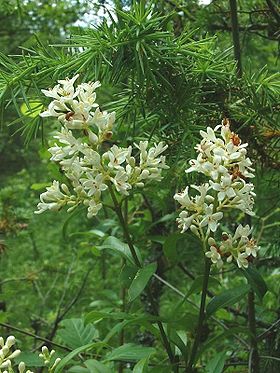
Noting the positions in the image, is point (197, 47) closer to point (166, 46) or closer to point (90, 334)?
point (166, 46)

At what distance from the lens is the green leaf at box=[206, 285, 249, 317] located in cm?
110

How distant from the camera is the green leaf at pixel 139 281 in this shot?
101cm

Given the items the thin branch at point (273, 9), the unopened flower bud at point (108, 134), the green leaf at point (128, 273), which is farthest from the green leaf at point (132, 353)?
the thin branch at point (273, 9)

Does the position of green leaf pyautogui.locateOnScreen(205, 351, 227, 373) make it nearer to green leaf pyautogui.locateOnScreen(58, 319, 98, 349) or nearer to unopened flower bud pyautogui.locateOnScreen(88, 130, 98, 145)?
green leaf pyautogui.locateOnScreen(58, 319, 98, 349)

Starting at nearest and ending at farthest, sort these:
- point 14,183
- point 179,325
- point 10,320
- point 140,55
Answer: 1. point 140,55
2. point 179,325
3. point 10,320
4. point 14,183

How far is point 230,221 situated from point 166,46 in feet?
3.07

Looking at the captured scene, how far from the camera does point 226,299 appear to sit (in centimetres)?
112

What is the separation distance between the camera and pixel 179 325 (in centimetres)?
113

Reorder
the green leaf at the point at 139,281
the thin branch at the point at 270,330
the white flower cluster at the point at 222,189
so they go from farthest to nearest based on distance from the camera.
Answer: the thin branch at the point at 270,330 → the green leaf at the point at 139,281 → the white flower cluster at the point at 222,189

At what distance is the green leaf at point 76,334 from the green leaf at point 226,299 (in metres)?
0.42

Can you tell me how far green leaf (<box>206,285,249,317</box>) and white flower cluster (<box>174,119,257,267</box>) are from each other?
16cm

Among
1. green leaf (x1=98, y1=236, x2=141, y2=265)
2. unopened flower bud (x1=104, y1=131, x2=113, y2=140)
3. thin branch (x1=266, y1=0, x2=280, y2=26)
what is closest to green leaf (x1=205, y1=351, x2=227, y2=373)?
green leaf (x1=98, y1=236, x2=141, y2=265)

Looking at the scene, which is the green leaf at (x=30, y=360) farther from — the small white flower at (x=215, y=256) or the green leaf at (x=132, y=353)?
the small white flower at (x=215, y=256)

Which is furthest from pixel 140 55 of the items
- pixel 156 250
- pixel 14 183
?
pixel 14 183
